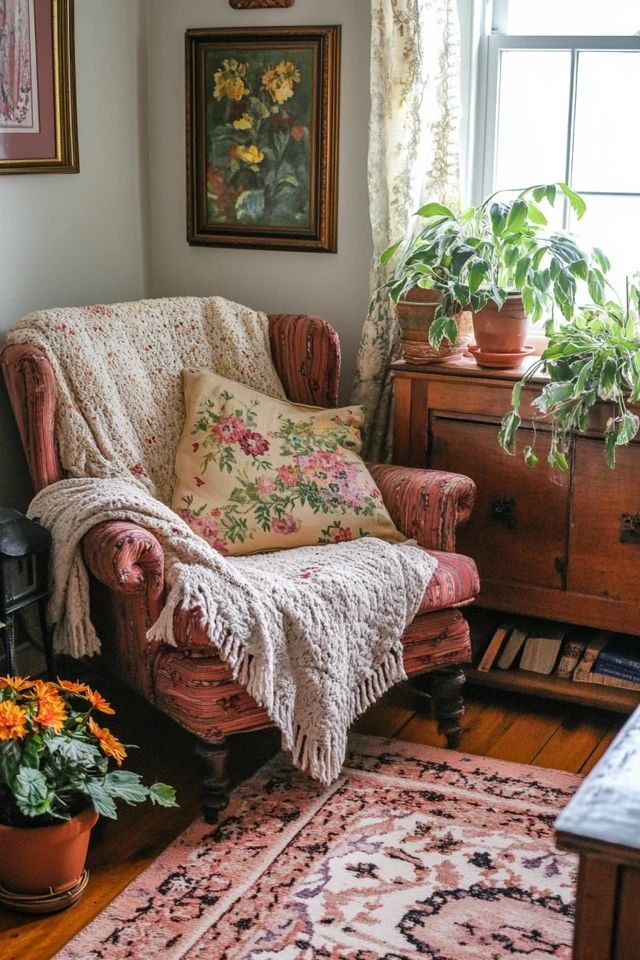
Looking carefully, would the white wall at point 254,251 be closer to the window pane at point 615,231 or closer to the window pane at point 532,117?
the window pane at point 532,117

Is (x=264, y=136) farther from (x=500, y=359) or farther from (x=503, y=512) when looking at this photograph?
(x=503, y=512)

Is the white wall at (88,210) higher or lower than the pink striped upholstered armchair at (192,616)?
higher

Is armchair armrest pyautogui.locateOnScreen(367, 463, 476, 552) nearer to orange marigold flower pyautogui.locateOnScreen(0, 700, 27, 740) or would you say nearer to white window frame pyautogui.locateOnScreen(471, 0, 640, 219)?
white window frame pyautogui.locateOnScreen(471, 0, 640, 219)

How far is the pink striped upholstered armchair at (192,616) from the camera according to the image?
225 centimetres

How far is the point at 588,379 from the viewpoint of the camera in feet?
8.40

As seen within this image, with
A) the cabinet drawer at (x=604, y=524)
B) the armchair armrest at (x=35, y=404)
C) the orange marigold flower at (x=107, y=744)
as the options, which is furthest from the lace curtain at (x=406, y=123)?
the orange marigold flower at (x=107, y=744)

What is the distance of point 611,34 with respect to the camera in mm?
2986

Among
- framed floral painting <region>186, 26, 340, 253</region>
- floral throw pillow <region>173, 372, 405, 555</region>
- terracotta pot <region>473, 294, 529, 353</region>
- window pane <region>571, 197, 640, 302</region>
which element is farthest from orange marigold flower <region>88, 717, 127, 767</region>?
window pane <region>571, 197, 640, 302</region>

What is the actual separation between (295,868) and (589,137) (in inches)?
81.1

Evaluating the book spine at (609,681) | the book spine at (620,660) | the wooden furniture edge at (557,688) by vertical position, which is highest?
the book spine at (620,660)

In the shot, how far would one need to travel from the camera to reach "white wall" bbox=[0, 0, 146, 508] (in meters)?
2.88

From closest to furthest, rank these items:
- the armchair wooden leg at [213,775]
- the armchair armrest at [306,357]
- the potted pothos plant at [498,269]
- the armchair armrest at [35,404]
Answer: the armchair wooden leg at [213,775] → the armchair armrest at [35,404] → the potted pothos plant at [498,269] → the armchair armrest at [306,357]

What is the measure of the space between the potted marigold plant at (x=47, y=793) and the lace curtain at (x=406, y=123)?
1.44 m

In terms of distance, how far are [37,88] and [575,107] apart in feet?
4.68
